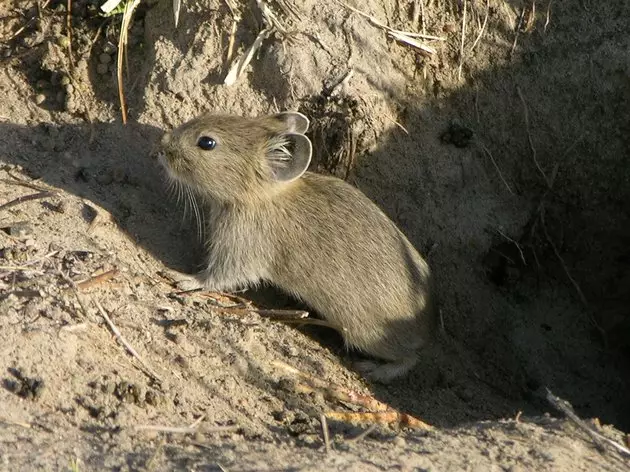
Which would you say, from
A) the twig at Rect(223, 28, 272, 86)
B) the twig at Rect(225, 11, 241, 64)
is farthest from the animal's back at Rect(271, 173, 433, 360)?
the twig at Rect(225, 11, 241, 64)

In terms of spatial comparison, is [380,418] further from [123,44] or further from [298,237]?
[123,44]

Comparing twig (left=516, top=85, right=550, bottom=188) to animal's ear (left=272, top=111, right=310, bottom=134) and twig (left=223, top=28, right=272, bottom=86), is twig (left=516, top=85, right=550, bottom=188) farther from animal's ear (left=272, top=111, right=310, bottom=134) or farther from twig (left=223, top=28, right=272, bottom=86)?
twig (left=223, top=28, right=272, bottom=86)

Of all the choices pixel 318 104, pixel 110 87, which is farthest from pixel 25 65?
pixel 318 104

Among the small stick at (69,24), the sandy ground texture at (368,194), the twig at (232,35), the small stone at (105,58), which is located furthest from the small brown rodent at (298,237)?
the small stick at (69,24)

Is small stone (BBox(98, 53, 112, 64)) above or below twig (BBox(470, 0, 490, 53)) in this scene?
below

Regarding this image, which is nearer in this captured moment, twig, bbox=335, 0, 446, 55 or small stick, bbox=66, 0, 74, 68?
Result: twig, bbox=335, 0, 446, 55

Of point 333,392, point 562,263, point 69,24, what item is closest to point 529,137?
point 562,263
